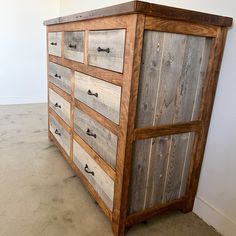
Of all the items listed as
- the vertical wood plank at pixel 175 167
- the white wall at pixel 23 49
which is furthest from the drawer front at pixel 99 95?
the white wall at pixel 23 49

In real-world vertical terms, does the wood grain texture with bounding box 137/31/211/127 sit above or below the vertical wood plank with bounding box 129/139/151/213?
above

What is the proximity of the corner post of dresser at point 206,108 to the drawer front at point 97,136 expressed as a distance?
517 millimetres

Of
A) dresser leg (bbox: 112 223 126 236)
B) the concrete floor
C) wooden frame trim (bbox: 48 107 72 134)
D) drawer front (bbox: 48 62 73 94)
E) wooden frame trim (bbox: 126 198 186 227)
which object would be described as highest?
drawer front (bbox: 48 62 73 94)

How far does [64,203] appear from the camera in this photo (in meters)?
1.56

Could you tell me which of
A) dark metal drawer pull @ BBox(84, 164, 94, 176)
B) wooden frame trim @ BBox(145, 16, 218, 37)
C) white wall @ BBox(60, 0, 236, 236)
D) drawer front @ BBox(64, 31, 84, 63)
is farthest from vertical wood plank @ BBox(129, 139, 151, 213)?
drawer front @ BBox(64, 31, 84, 63)

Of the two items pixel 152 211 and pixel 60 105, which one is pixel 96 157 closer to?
pixel 152 211

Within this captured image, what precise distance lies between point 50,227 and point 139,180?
1.92ft

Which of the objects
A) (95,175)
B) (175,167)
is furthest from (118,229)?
(175,167)

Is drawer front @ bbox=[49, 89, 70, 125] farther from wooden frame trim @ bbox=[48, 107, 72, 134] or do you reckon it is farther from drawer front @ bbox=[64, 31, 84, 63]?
drawer front @ bbox=[64, 31, 84, 63]

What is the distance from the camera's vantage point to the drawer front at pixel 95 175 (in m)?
1.32

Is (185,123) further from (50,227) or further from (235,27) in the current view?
(50,227)

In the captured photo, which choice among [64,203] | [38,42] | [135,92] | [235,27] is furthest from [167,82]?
[38,42]

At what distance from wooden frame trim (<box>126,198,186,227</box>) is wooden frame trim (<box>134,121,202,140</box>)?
46 centimetres

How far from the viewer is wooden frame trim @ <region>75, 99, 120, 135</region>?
1.19 m
